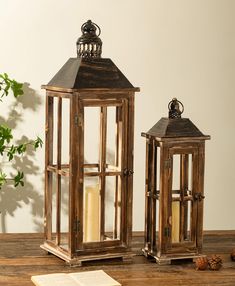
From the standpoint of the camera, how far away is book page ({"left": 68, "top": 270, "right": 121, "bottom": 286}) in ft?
6.52

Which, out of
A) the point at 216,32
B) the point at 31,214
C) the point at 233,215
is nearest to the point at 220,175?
the point at 233,215

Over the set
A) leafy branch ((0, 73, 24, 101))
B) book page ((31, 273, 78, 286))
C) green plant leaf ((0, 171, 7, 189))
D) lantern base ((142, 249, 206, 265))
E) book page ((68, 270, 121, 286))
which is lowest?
lantern base ((142, 249, 206, 265))

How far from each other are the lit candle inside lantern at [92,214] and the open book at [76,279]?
7.9 inches

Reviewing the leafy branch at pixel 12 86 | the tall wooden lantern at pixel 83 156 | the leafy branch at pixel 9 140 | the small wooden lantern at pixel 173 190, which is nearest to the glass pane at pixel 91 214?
the tall wooden lantern at pixel 83 156

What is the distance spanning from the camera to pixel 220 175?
3.07 metres

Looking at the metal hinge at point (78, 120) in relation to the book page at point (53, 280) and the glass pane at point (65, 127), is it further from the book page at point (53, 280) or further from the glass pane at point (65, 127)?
the glass pane at point (65, 127)

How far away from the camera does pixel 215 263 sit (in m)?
2.19

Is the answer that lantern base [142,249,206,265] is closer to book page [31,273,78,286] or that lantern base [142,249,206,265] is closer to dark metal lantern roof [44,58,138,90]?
book page [31,273,78,286]

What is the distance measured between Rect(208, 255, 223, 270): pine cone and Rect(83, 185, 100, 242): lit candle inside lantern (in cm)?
34

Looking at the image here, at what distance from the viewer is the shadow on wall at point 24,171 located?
9.25ft

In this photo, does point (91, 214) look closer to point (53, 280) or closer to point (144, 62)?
point (53, 280)

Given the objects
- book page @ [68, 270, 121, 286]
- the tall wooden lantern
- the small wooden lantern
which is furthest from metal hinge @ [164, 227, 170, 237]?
book page @ [68, 270, 121, 286]

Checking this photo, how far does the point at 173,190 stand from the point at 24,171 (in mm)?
759

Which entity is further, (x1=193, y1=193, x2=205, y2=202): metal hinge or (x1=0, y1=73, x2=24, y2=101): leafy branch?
(x1=0, y1=73, x2=24, y2=101): leafy branch
